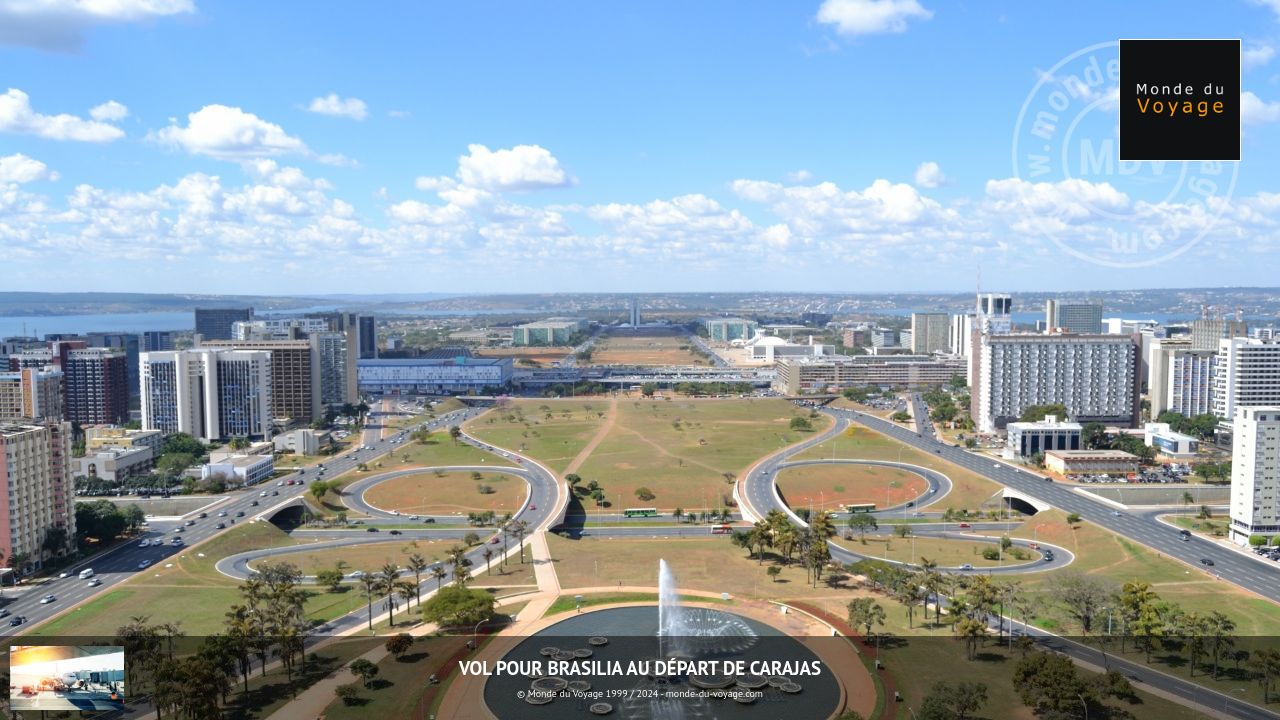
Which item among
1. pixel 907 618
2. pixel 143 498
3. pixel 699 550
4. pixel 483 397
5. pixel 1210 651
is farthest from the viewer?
pixel 483 397

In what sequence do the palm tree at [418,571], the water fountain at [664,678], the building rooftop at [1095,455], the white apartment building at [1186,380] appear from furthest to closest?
the white apartment building at [1186,380] → the building rooftop at [1095,455] → the palm tree at [418,571] → the water fountain at [664,678]

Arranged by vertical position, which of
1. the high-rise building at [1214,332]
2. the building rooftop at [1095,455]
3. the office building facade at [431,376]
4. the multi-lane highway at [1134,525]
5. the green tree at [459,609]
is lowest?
the multi-lane highway at [1134,525]

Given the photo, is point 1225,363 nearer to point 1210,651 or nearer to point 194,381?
point 1210,651

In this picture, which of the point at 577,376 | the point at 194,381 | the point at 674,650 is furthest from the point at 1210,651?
the point at 577,376

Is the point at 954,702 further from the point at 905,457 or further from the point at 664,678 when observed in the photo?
the point at 905,457

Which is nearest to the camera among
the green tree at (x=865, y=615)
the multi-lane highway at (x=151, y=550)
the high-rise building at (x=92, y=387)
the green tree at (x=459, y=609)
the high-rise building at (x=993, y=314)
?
the green tree at (x=865, y=615)

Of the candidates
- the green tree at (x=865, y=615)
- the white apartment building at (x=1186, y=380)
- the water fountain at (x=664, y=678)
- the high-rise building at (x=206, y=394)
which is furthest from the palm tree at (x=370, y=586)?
the white apartment building at (x=1186, y=380)

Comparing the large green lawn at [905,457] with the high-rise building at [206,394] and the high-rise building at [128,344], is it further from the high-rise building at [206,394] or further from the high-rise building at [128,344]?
the high-rise building at [128,344]
